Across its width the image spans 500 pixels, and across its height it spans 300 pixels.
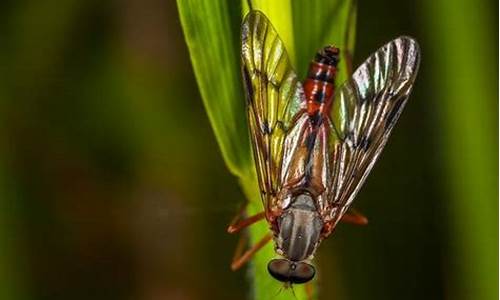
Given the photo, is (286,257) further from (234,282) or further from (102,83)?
(102,83)

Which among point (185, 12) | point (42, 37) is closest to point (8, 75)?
point (42, 37)

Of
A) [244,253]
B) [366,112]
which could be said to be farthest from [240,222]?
[366,112]

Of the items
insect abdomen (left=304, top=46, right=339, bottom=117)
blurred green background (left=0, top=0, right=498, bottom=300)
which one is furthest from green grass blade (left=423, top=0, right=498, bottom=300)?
insect abdomen (left=304, top=46, right=339, bottom=117)

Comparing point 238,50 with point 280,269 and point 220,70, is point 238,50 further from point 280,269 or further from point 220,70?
point 280,269

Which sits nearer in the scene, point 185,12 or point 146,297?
point 185,12

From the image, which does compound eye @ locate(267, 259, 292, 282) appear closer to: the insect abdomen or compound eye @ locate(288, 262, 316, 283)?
compound eye @ locate(288, 262, 316, 283)
